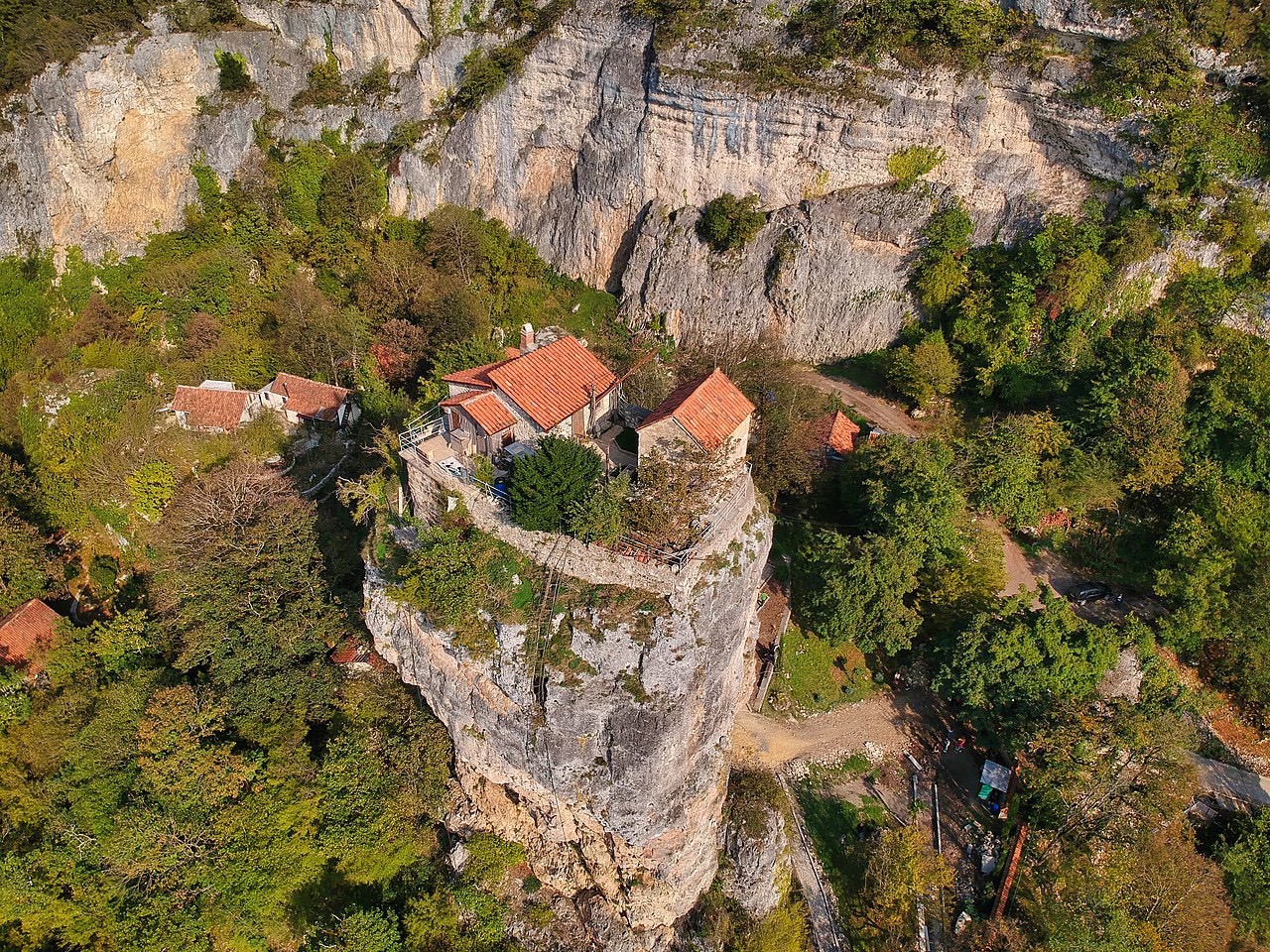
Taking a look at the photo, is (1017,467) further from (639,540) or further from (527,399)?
(527,399)

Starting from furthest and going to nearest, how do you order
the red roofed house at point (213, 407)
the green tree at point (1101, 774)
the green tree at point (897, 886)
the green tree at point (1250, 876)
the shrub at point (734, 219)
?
1. the shrub at point (734, 219)
2. the red roofed house at point (213, 407)
3. the green tree at point (1250, 876)
4. the green tree at point (1101, 774)
5. the green tree at point (897, 886)

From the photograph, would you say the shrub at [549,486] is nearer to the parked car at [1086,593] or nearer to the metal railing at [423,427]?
the metal railing at [423,427]

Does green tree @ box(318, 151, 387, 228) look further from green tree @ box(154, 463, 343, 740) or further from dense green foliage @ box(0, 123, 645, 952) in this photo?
green tree @ box(154, 463, 343, 740)

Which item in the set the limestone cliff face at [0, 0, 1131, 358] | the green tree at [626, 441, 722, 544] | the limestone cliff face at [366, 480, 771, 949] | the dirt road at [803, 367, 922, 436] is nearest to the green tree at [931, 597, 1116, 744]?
the limestone cliff face at [366, 480, 771, 949]

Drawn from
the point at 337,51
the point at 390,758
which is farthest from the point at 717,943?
the point at 337,51

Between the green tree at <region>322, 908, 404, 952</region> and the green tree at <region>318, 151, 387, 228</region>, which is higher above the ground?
the green tree at <region>318, 151, 387, 228</region>

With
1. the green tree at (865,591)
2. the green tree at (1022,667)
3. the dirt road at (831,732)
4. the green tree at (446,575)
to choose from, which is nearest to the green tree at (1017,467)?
the green tree at (865,591)

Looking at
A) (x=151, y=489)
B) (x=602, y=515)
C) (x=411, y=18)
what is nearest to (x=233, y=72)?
(x=411, y=18)
